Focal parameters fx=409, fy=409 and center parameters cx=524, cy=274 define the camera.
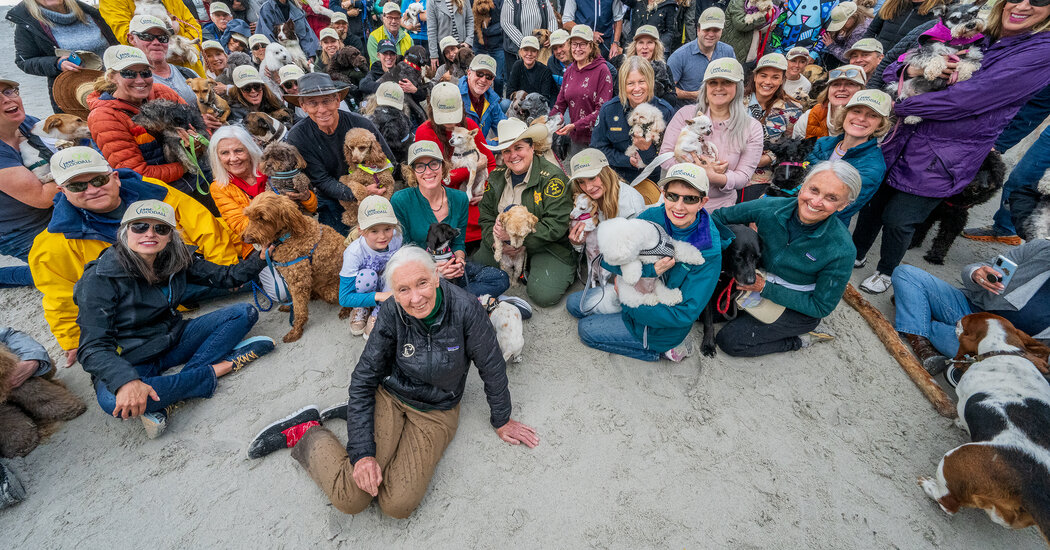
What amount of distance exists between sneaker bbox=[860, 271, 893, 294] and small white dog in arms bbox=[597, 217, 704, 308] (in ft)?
8.44

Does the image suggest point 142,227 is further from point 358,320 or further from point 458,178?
point 458,178

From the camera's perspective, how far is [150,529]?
8.57 ft

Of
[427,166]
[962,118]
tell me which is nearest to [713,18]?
[962,118]

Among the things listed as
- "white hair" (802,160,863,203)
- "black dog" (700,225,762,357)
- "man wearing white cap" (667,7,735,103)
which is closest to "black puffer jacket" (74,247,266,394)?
"black dog" (700,225,762,357)

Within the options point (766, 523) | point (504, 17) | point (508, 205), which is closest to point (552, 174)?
point (508, 205)

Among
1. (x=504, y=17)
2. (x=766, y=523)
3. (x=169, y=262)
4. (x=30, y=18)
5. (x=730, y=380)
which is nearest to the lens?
(x=766, y=523)

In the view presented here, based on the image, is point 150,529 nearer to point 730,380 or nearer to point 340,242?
point 340,242

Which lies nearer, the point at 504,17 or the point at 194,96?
the point at 194,96

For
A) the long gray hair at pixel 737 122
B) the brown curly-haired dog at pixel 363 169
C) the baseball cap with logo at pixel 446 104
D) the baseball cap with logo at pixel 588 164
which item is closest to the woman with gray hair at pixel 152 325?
the brown curly-haired dog at pixel 363 169

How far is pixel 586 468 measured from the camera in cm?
290

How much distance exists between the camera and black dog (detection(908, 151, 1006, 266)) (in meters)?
4.04

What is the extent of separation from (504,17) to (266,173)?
5.45m

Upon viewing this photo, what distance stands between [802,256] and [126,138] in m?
6.36

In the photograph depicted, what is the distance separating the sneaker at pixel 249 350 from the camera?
3674 millimetres
